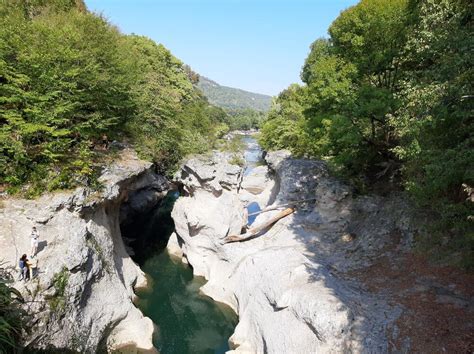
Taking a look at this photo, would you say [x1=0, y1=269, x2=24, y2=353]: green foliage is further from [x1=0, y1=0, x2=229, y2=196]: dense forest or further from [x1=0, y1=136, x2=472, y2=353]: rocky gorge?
[x1=0, y1=0, x2=229, y2=196]: dense forest

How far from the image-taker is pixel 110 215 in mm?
21062

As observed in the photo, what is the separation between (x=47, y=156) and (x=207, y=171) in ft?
38.1

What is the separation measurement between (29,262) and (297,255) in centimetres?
1204

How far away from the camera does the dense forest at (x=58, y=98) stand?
50.8 feet

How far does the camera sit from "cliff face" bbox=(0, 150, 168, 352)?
12.7 meters

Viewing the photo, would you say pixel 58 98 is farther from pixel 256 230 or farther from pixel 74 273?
pixel 256 230

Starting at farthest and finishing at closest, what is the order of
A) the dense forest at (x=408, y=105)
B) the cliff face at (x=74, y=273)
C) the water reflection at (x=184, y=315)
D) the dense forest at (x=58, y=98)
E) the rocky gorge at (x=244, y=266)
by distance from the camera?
the water reflection at (x=184, y=315) → the dense forest at (x=58, y=98) → the cliff face at (x=74, y=273) → the rocky gorge at (x=244, y=266) → the dense forest at (x=408, y=105)

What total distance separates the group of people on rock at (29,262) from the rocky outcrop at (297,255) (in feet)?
32.6

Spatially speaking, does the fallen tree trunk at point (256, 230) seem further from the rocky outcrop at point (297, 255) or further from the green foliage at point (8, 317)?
the green foliage at point (8, 317)

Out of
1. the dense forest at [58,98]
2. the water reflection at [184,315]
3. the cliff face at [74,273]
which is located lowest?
the water reflection at [184,315]

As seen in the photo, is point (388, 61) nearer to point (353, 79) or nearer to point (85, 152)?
point (353, 79)

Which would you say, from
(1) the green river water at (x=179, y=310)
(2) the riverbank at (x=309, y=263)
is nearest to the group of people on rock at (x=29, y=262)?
(1) the green river water at (x=179, y=310)

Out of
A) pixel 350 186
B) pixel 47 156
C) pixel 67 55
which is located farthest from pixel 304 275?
pixel 67 55

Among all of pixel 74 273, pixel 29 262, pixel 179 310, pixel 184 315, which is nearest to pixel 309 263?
pixel 184 315
